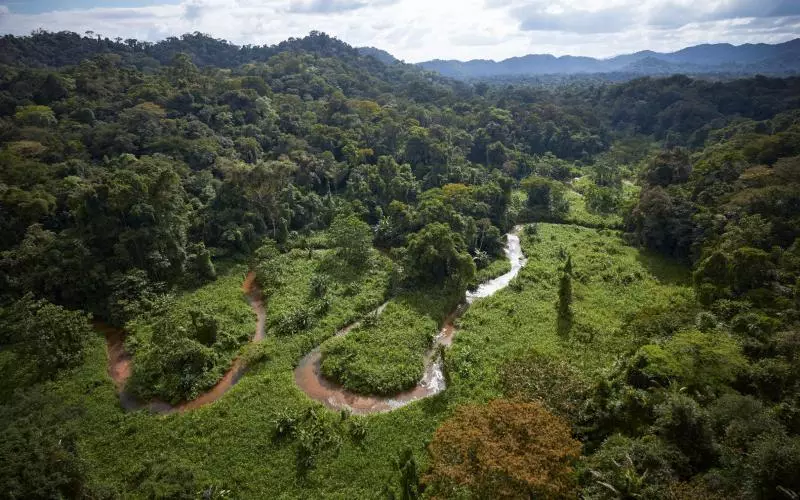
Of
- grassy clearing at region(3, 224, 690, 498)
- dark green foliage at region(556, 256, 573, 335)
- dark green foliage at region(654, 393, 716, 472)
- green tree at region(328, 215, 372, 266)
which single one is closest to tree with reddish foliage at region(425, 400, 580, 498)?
dark green foliage at region(654, 393, 716, 472)

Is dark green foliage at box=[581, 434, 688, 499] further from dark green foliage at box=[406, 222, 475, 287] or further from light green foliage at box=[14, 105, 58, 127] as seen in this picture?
light green foliage at box=[14, 105, 58, 127]

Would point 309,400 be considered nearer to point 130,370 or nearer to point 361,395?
point 361,395

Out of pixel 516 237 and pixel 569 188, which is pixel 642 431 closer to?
pixel 516 237

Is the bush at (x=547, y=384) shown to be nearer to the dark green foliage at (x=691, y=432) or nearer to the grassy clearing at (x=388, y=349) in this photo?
the dark green foliage at (x=691, y=432)

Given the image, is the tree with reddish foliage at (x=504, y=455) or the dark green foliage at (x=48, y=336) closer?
the tree with reddish foliage at (x=504, y=455)

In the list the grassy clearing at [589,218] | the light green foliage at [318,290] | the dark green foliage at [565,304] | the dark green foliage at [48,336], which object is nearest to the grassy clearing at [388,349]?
the light green foliage at [318,290]

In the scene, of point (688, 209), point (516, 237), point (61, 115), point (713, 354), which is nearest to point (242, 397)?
point (713, 354)
